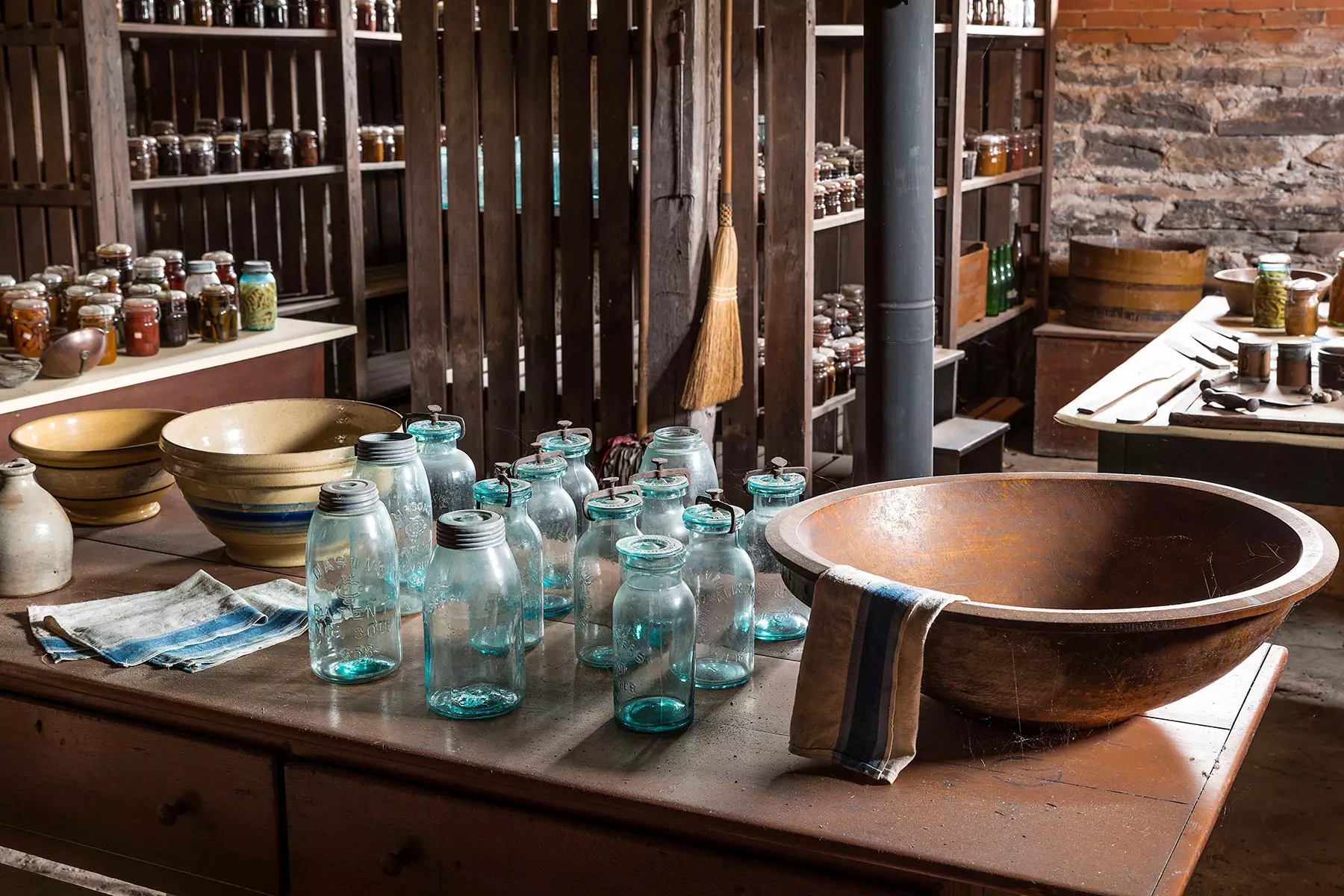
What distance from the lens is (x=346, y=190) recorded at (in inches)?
197

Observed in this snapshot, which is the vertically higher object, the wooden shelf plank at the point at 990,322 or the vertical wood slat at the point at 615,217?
the vertical wood slat at the point at 615,217

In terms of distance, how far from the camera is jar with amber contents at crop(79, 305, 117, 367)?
3.29 m

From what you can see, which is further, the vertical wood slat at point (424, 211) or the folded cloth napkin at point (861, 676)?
the vertical wood slat at point (424, 211)

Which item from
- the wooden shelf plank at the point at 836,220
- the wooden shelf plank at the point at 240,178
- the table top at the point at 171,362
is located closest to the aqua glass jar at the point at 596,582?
the table top at the point at 171,362

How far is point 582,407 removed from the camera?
4.11m

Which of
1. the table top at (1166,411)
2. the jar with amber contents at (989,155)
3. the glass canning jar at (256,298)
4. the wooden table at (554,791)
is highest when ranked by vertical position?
the jar with amber contents at (989,155)

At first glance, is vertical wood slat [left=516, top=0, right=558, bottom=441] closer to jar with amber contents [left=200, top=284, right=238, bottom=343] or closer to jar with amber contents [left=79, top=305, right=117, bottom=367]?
jar with amber contents [left=200, top=284, right=238, bottom=343]

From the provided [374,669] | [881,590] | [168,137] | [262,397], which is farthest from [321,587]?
[168,137]

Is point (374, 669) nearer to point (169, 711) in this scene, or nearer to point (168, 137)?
point (169, 711)

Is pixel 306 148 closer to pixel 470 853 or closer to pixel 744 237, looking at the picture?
Result: pixel 744 237

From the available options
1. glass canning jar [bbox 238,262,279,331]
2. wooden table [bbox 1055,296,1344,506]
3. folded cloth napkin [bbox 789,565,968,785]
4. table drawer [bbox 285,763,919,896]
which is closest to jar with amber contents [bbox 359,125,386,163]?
glass canning jar [bbox 238,262,279,331]

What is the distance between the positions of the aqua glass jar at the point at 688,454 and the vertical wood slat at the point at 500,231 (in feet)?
7.45

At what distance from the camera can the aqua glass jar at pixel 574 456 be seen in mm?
1881

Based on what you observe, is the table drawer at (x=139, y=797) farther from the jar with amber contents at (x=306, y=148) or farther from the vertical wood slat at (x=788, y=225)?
the jar with amber contents at (x=306, y=148)
